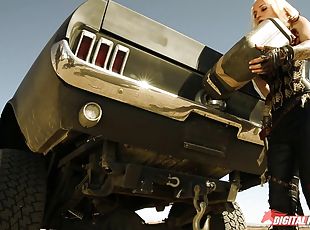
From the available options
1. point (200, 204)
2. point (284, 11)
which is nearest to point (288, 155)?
point (200, 204)

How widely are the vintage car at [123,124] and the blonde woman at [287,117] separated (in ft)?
1.22

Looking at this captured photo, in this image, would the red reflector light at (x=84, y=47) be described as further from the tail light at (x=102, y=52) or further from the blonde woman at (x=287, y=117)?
the blonde woman at (x=287, y=117)

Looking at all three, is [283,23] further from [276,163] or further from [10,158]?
[10,158]

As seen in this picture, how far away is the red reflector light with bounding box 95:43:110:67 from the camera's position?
229cm

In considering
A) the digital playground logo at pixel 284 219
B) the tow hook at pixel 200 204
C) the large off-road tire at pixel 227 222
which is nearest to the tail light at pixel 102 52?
the tow hook at pixel 200 204

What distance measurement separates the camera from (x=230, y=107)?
8.72 ft

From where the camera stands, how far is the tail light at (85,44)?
2.26 m

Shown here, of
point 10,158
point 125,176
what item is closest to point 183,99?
point 125,176

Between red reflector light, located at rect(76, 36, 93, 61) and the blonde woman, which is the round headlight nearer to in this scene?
red reflector light, located at rect(76, 36, 93, 61)

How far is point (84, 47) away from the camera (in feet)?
7.49

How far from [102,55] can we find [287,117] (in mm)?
1096

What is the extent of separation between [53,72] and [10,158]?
3.39ft

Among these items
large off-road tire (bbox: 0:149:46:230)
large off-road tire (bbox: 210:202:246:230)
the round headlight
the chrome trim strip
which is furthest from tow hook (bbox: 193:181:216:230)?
large off-road tire (bbox: 0:149:46:230)

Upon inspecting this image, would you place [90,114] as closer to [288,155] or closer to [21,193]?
[21,193]
